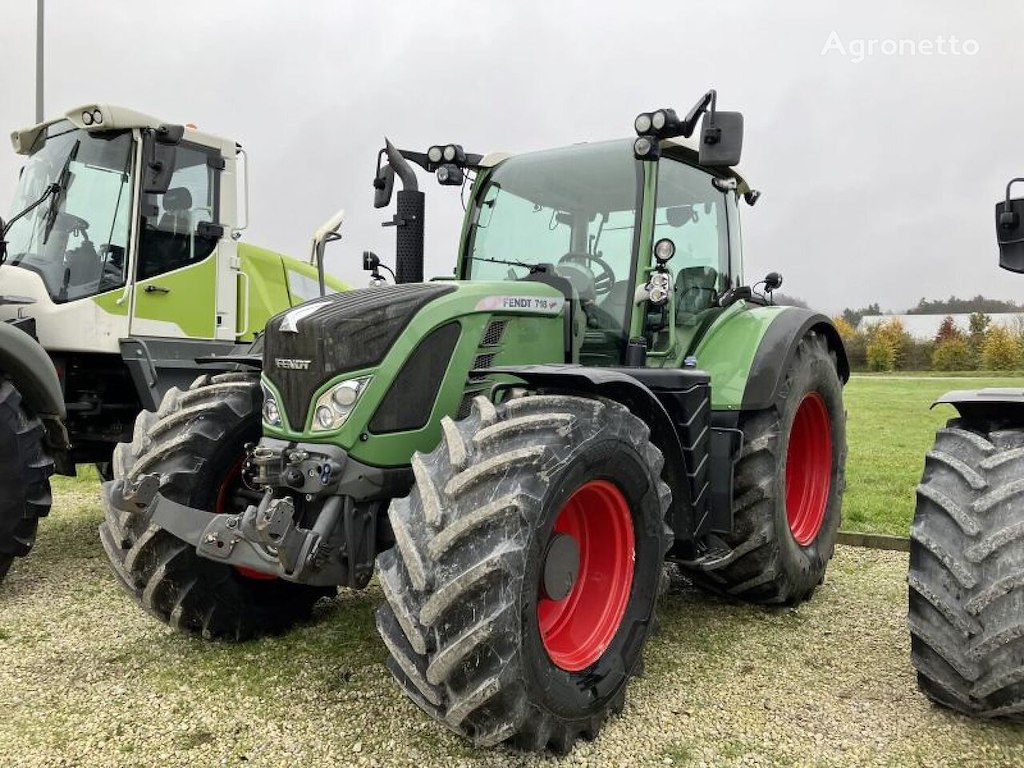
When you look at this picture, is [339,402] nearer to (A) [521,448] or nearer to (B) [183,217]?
(A) [521,448]

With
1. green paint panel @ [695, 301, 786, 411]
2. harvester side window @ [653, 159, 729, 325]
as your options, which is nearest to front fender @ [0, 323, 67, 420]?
harvester side window @ [653, 159, 729, 325]

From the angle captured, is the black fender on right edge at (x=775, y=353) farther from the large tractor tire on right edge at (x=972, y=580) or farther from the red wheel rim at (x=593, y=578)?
the red wheel rim at (x=593, y=578)

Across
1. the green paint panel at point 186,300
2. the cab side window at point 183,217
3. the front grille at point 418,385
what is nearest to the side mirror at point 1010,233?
the front grille at point 418,385

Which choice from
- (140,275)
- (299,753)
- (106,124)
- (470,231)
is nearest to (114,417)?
(140,275)

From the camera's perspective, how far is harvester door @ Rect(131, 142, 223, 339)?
6094 millimetres

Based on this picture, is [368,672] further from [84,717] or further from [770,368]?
[770,368]

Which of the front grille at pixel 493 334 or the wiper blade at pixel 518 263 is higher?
the wiper blade at pixel 518 263

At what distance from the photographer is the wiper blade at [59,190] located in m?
5.92

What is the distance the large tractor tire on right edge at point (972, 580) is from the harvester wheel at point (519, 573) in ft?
3.08

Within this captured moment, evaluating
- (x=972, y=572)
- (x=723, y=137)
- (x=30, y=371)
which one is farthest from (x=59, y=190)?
(x=972, y=572)

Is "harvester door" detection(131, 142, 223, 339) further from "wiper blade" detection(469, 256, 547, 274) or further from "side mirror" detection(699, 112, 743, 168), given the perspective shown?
"side mirror" detection(699, 112, 743, 168)

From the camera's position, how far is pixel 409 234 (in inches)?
165

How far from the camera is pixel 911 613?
9.61 ft

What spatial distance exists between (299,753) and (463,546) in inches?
39.2
